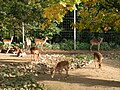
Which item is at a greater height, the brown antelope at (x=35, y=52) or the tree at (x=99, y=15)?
the tree at (x=99, y=15)

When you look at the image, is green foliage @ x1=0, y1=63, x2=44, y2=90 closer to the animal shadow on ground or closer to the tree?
the animal shadow on ground

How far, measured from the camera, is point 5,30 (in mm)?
20516

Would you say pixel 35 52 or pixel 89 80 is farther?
pixel 35 52

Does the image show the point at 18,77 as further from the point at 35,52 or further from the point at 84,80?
the point at 35,52

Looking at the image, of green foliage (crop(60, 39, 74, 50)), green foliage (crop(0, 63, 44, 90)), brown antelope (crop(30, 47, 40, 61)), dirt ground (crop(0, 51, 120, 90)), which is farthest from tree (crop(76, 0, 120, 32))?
green foliage (crop(60, 39, 74, 50))

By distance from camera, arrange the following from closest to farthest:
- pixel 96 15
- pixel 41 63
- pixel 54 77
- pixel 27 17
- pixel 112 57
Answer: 1. pixel 96 15
2. pixel 54 77
3. pixel 41 63
4. pixel 112 57
5. pixel 27 17

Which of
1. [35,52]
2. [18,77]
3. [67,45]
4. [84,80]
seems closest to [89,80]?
[84,80]

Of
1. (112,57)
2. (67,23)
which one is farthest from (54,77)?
(67,23)

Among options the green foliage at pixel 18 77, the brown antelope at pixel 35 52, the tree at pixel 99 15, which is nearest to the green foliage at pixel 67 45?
the brown antelope at pixel 35 52

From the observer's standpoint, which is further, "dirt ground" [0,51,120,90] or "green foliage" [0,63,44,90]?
"dirt ground" [0,51,120,90]

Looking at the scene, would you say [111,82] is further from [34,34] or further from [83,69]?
[34,34]

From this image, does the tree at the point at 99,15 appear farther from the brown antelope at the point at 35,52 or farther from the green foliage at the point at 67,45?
the green foliage at the point at 67,45

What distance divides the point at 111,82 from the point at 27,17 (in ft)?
33.0

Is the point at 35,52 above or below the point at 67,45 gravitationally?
below
